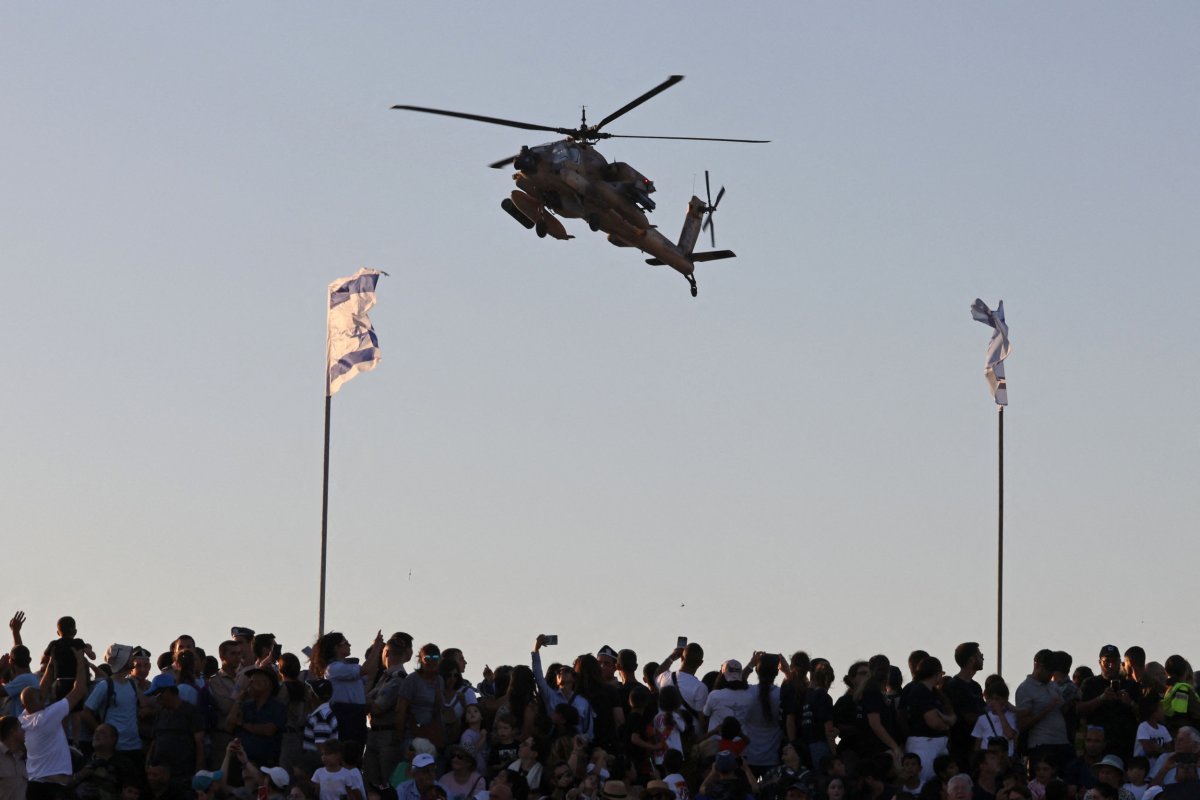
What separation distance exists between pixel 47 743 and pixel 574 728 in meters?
4.85

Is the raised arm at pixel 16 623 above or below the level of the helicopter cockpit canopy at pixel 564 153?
below

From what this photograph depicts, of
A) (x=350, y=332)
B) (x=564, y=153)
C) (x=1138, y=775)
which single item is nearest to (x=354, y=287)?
(x=350, y=332)

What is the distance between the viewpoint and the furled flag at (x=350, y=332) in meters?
30.1

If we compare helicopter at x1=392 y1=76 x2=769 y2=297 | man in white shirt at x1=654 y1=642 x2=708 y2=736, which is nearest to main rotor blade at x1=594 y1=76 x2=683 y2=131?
helicopter at x1=392 y1=76 x2=769 y2=297

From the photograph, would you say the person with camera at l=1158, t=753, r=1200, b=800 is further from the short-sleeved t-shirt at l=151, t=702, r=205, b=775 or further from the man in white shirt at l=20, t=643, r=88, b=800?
the man in white shirt at l=20, t=643, r=88, b=800

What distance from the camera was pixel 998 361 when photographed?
32.2 meters

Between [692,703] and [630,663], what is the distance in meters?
0.80

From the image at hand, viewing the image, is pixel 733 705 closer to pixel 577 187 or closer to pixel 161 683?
pixel 161 683

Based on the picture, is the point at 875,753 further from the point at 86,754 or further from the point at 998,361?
the point at 998,361

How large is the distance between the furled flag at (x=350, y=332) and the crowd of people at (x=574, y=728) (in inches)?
382

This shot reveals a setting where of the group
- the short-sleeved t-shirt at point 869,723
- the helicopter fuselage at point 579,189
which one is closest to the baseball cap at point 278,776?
the short-sleeved t-shirt at point 869,723

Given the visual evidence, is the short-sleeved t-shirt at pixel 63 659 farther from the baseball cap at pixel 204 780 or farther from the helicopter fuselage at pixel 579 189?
the helicopter fuselage at pixel 579 189

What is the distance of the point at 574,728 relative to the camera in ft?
64.8

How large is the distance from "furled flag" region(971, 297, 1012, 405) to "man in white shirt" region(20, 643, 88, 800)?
1735 centimetres
